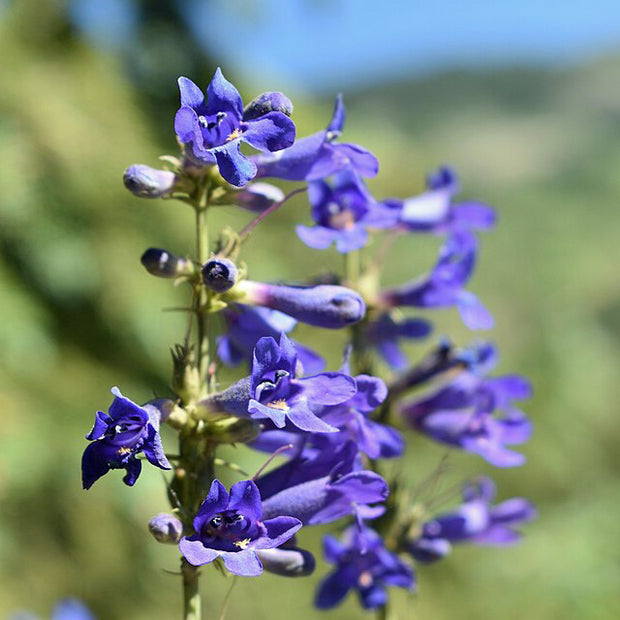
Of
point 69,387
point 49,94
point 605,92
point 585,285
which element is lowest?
point 69,387

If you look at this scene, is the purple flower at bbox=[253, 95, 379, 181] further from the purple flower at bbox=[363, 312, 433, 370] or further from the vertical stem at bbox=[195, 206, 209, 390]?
the purple flower at bbox=[363, 312, 433, 370]

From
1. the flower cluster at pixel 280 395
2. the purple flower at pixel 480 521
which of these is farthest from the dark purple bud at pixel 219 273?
the purple flower at pixel 480 521

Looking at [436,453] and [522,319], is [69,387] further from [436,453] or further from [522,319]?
[522,319]

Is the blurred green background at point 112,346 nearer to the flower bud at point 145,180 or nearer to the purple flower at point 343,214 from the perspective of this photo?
the purple flower at point 343,214

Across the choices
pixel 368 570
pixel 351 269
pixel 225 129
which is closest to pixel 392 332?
pixel 351 269

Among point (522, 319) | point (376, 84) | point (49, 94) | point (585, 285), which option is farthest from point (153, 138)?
point (376, 84)

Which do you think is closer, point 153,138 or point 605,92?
point 153,138
